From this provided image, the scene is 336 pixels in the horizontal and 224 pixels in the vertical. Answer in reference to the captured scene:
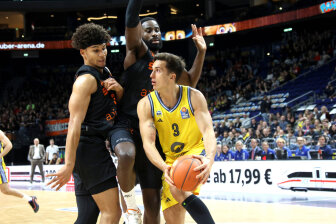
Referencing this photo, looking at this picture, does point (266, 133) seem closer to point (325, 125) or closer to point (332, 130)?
point (325, 125)

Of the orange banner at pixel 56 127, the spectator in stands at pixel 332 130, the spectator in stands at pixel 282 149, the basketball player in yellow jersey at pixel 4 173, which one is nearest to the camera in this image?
the basketball player in yellow jersey at pixel 4 173

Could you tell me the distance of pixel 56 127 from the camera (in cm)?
2670

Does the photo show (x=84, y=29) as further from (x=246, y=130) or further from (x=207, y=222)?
(x=246, y=130)

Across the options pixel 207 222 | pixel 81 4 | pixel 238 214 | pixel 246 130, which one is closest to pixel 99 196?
pixel 207 222

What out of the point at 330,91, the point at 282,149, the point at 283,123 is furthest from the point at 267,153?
the point at 330,91

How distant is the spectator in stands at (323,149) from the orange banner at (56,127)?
16.6 meters

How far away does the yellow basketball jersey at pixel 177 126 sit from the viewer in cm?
466

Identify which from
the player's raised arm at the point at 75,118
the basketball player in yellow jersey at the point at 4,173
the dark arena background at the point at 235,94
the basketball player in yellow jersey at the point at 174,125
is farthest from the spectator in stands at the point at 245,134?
the player's raised arm at the point at 75,118

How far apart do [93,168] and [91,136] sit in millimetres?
309

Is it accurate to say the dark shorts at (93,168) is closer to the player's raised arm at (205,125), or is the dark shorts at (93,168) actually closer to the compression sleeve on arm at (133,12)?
the player's raised arm at (205,125)

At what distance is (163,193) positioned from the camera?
4.97 m

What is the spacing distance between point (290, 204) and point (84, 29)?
674 cm

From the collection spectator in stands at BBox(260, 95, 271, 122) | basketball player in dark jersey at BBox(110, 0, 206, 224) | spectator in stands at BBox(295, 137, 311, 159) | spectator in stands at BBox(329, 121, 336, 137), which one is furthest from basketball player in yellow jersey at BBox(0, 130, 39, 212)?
spectator in stands at BBox(260, 95, 271, 122)

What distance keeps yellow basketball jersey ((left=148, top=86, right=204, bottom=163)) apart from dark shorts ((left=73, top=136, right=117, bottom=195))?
0.62 meters
